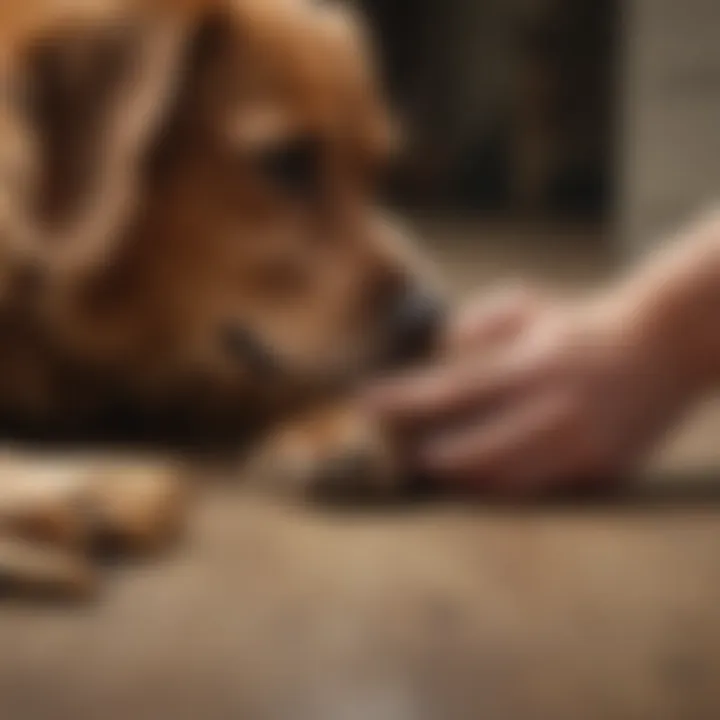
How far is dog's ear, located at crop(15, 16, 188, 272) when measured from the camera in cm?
134

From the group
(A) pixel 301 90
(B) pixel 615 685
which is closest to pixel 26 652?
(B) pixel 615 685

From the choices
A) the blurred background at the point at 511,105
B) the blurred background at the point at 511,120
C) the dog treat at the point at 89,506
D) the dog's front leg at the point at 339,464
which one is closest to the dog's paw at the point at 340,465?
the dog's front leg at the point at 339,464

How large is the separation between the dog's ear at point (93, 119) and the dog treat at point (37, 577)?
1.48 feet

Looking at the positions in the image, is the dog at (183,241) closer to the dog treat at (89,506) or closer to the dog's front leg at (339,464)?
the dog's front leg at (339,464)

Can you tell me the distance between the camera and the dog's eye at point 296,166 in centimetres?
142

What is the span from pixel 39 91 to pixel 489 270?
1.31 metres

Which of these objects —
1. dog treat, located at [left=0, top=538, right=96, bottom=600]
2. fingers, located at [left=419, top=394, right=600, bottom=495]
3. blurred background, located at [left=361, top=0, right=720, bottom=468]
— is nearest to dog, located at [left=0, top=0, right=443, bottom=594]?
fingers, located at [left=419, top=394, right=600, bottom=495]

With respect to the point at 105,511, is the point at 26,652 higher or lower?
lower

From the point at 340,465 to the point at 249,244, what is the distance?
0.29 meters

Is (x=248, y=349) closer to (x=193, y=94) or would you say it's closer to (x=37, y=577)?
(x=193, y=94)

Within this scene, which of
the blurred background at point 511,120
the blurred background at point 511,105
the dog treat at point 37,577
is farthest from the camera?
the blurred background at point 511,105

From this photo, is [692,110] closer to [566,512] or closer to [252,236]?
[252,236]

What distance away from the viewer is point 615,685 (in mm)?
829

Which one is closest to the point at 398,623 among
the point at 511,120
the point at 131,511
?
the point at 131,511
